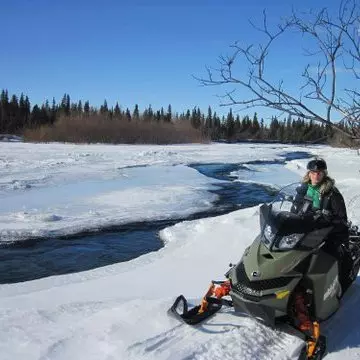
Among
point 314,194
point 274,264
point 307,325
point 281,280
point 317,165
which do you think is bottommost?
point 307,325

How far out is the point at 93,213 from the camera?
37.3ft

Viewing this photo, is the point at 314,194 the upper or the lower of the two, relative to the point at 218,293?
upper

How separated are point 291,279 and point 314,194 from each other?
1.29 meters

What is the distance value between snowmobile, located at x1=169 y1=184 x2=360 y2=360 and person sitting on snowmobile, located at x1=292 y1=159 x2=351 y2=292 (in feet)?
0.36

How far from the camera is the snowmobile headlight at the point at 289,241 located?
3.89 metres

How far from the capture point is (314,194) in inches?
191

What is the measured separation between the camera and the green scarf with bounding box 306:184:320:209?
15.7 ft

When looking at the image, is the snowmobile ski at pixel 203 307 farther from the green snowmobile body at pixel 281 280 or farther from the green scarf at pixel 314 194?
the green scarf at pixel 314 194

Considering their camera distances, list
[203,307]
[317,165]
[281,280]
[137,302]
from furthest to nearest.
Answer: [317,165]
[137,302]
[203,307]
[281,280]

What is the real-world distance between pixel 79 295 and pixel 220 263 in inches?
81.6

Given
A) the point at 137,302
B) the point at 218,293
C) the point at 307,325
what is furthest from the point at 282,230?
the point at 137,302

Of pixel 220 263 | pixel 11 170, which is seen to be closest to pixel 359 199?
pixel 220 263

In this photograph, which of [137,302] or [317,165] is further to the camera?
[317,165]

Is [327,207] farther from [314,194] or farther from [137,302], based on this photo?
[137,302]
